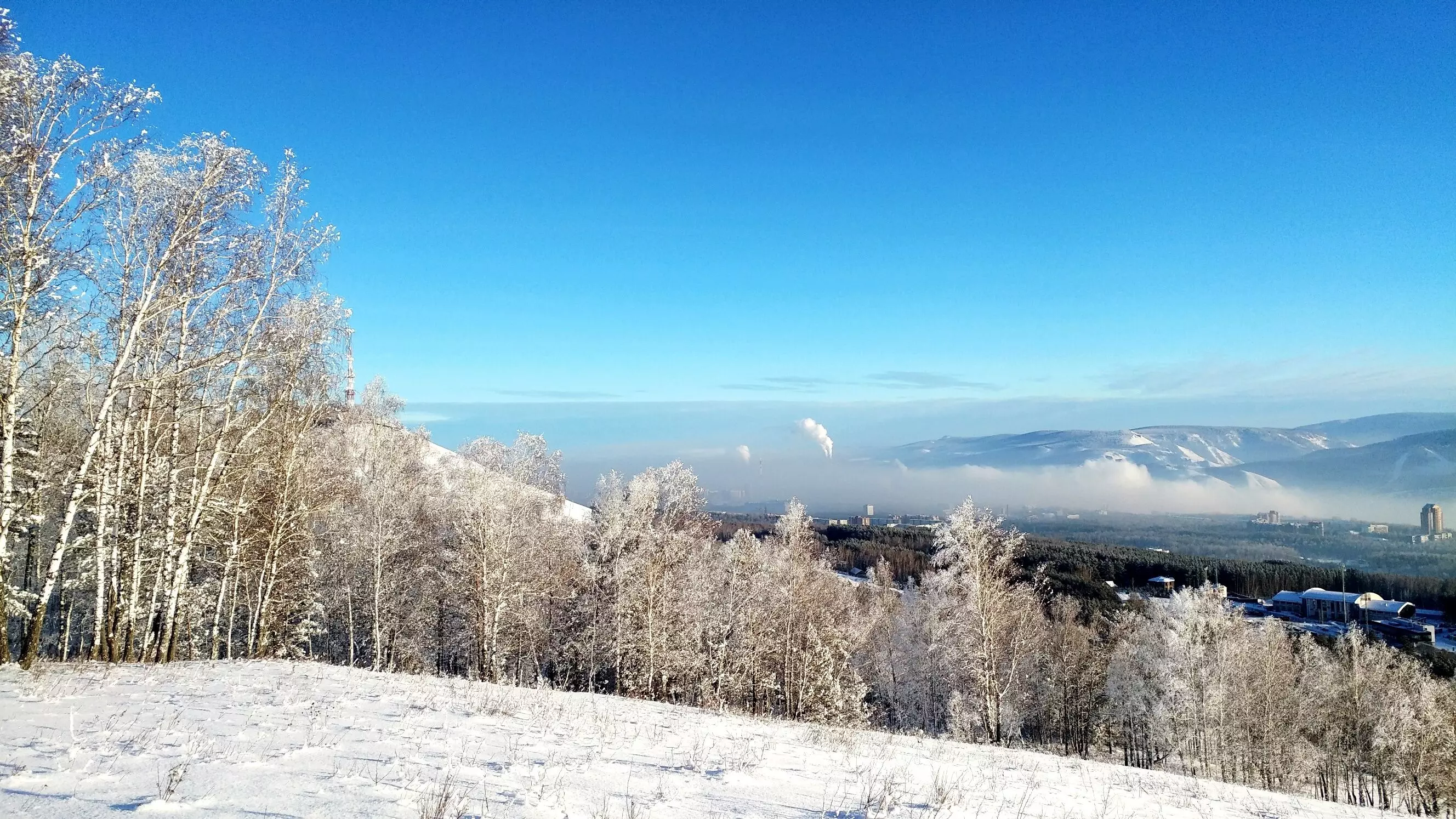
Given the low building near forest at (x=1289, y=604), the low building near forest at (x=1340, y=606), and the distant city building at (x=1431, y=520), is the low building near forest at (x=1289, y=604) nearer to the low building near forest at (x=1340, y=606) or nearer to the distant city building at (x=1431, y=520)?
the low building near forest at (x=1340, y=606)

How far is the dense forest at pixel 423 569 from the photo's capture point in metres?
14.4

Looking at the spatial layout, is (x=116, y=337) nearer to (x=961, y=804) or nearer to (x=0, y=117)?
(x=0, y=117)

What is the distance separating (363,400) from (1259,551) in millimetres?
197550

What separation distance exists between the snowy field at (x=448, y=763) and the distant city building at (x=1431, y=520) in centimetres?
15154

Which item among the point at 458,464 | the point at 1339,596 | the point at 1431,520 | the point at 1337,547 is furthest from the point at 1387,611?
the point at 458,464

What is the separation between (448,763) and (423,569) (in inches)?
1098

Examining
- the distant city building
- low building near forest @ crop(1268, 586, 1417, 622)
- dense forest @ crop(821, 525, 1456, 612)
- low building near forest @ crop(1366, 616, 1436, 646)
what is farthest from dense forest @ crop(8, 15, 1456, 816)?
the distant city building

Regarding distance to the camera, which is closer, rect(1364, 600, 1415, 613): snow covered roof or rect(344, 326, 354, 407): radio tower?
rect(344, 326, 354, 407): radio tower

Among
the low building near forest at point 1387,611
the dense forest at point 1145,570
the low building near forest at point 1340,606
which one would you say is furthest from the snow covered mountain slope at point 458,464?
the low building near forest at point 1387,611

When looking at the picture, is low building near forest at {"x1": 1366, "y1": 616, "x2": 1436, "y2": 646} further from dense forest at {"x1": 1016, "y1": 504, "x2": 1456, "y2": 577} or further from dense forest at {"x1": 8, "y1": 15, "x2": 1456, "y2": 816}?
dense forest at {"x1": 8, "y1": 15, "x2": 1456, "y2": 816}

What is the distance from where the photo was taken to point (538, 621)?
1341 inches

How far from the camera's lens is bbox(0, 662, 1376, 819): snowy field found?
20.1 ft

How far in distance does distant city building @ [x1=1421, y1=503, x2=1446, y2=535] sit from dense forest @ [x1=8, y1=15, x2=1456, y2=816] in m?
96.8

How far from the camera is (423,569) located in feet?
108
